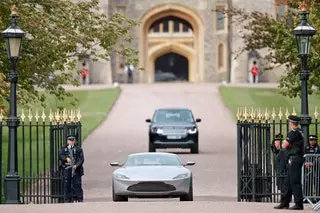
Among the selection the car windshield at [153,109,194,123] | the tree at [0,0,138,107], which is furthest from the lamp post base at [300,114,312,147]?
the car windshield at [153,109,194,123]

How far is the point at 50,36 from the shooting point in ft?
→ 86.1

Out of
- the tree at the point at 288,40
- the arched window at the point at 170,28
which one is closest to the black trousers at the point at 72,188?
the tree at the point at 288,40

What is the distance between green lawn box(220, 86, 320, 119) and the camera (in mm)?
51719

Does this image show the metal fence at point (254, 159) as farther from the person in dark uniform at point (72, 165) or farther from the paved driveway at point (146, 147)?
the person in dark uniform at point (72, 165)

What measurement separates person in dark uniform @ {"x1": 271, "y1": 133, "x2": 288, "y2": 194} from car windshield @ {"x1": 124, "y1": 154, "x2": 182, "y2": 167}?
6.31 feet

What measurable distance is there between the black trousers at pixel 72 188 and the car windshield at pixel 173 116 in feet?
50.4

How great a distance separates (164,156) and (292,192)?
429cm

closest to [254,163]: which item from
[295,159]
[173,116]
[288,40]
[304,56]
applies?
[304,56]

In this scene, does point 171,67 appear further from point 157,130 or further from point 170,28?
point 157,130

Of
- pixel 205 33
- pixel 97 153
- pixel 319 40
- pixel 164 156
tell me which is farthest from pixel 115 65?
pixel 164 156

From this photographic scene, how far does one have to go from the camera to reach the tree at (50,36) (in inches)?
1021

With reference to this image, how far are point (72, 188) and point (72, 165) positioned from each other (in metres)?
0.66

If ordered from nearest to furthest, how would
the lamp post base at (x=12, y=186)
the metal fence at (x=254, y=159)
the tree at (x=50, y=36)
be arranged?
the lamp post base at (x=12, y=186) → the metal fence at (x=254, y=159) → the tree at (x=50, y=36)

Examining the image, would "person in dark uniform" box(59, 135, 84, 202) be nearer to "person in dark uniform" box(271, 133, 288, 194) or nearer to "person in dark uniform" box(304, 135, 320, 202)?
"person in dark uniform" box(271, 133, 288, 194)
